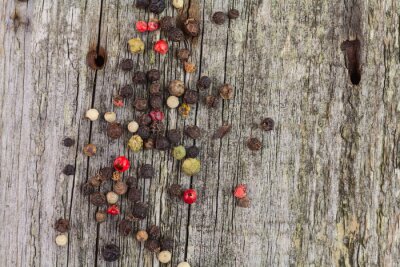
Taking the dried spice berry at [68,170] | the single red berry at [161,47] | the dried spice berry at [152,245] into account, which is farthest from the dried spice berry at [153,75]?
the dried spice berry at [152,245]

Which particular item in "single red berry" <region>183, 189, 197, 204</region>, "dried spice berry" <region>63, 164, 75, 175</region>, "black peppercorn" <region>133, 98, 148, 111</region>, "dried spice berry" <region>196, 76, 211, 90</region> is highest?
"dried spice berry" <region>196, 76, 211, 90</region>

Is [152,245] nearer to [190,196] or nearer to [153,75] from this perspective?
[190,196]

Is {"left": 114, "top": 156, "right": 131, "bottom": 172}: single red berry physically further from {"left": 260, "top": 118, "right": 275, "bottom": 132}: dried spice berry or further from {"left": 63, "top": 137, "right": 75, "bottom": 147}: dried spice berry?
{"left": 260, "top": 118, "right": 275, "bottom": 132}: dried spice berry

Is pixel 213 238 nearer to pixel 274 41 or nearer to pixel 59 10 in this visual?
pixel 274 41

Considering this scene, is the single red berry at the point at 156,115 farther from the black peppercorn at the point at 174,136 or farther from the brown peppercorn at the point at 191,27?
the brown peppercorn at the point at 191,27

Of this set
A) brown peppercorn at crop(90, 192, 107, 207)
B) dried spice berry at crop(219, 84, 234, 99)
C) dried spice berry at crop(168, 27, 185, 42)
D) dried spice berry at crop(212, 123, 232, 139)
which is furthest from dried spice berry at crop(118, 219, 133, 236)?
dried spice berry at crop(168, 27, 185, 42)

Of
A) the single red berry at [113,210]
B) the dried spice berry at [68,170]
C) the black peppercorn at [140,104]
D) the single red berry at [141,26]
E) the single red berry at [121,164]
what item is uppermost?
the single red berry at [141,26]

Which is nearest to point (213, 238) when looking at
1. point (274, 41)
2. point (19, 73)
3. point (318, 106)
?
point (318, 106)

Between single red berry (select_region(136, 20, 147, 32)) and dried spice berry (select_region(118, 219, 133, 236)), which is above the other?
single red berry (select_region(136, 20, 147, 32))
